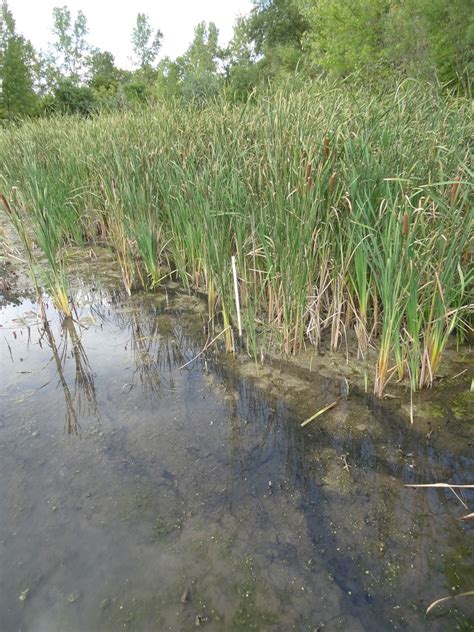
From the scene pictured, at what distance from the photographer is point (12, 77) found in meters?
22.9

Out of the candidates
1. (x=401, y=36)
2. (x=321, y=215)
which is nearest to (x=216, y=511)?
(x=321, y=215)

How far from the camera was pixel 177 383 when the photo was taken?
2633mm

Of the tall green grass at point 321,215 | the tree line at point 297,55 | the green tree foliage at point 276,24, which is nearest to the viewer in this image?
the tall green grass at point 321,215

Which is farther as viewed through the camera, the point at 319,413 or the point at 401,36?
the point at 401,36

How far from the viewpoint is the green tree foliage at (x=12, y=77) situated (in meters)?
22.8

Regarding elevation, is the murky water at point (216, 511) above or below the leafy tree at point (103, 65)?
below

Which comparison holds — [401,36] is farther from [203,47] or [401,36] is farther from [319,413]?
[203,47]

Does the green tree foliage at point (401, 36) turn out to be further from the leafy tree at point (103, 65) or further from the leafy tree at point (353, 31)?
the leafy tree at point (103, 65)

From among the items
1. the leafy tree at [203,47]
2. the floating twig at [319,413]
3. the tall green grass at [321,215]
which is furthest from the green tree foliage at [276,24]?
the floating twig at [319,413]

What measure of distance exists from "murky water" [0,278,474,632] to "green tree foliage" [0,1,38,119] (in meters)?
25.6

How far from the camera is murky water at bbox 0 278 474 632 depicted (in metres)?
1.38

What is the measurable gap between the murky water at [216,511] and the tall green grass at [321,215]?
1.67ft

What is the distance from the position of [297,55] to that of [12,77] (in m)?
16.0

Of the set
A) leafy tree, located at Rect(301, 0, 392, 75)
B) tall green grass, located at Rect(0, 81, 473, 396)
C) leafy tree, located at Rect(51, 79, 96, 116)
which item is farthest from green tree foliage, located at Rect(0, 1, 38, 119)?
tall green grass, located at Rect(0, 81, 473, 396)
